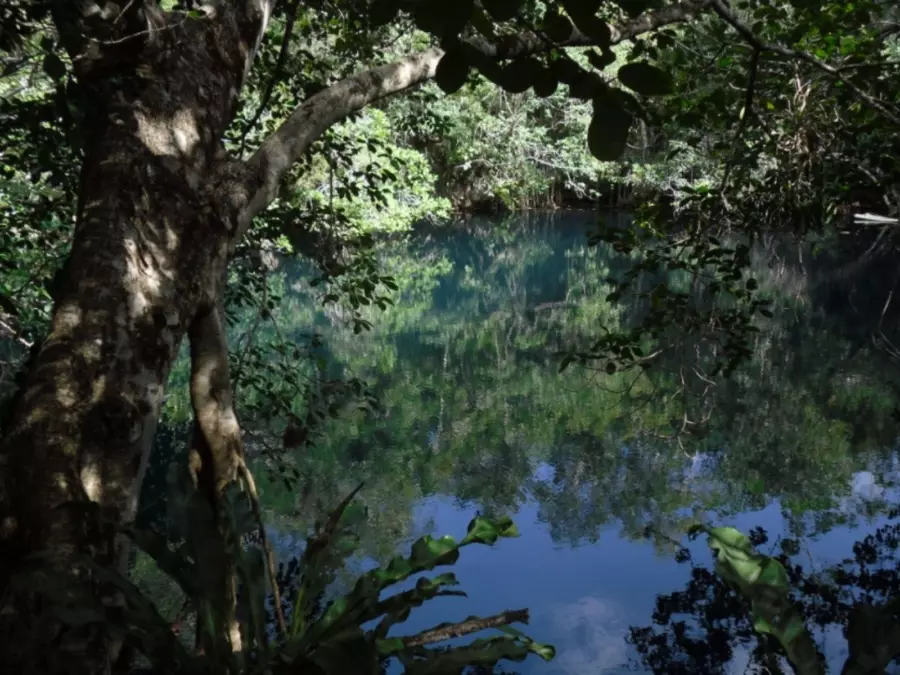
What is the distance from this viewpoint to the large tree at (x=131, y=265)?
4.62ft

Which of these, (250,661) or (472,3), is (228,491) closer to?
(250,661)

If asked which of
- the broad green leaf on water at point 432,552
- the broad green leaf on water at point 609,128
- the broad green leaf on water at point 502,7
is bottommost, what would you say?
the broad green leaf on water at point 609,128

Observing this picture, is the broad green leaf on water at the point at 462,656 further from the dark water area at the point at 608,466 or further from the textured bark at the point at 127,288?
the dark water area at the point at 608,466

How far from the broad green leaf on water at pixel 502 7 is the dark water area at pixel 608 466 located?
258 centimetres

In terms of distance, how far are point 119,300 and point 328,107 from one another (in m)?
1.00

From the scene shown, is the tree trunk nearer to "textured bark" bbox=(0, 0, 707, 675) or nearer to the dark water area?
"textured bark" bbox=(0, 0, 707, 675)

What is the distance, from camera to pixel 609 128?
837 millimetres

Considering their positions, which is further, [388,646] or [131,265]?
[388,646]

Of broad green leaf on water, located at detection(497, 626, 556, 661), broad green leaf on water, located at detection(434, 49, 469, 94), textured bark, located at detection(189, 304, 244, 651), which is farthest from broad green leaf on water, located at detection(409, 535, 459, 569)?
broad green leaf on water, located at detection(434, 49, 469, 94)

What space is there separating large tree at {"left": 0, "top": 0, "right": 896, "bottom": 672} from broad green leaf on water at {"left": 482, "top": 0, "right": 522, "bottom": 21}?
159 millimetres

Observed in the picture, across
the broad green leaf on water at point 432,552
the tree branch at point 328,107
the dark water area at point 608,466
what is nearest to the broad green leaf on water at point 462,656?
the broad green leaf on water at point 432,552

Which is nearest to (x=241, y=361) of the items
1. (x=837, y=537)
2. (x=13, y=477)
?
(x=13, y=477)

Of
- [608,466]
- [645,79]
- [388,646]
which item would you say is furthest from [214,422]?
[608,466]

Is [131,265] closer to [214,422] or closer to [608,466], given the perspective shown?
[214,422]
